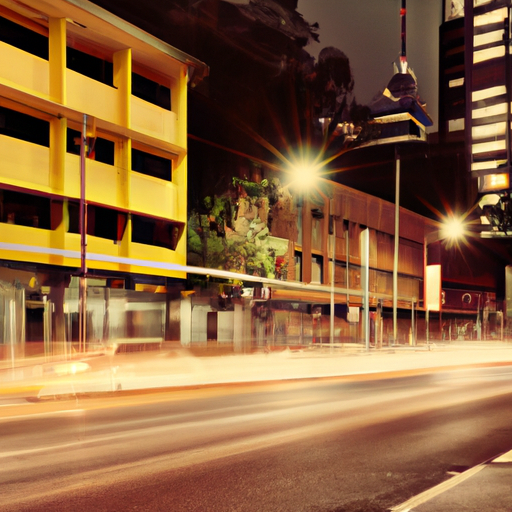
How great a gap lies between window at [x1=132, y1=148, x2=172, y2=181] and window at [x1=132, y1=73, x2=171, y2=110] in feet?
7.59

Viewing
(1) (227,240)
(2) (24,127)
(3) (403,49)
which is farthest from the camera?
(3) (403,49)

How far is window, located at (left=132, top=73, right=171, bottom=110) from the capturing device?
27422 millimetres

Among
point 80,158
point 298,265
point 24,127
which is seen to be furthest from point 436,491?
point 298,265

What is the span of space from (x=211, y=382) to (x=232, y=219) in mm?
15064

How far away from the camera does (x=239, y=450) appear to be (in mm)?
8289

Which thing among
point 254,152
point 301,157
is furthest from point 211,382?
point 301,157

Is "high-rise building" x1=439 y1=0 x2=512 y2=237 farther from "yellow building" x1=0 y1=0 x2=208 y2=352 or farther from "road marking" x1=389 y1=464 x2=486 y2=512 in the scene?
"road marking" x1=389 y1=464 x2=486 y2=512

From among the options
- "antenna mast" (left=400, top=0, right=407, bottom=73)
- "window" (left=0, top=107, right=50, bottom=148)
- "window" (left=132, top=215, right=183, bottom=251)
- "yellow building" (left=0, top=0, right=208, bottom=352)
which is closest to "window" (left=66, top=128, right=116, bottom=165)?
"yellow building" (left=0, top=0, right=208, bottom=352)

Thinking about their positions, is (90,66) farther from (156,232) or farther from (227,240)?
(227,240)

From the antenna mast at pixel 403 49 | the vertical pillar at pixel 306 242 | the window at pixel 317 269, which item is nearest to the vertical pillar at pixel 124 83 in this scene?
the vertical pillar at pixel 306 242

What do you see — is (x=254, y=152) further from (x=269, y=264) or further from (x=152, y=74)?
(x=152, y=74)

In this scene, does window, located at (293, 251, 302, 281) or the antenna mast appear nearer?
window, located at (293, 251, 302, 281)

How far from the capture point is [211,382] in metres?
18.9

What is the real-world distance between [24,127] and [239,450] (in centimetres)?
1752
